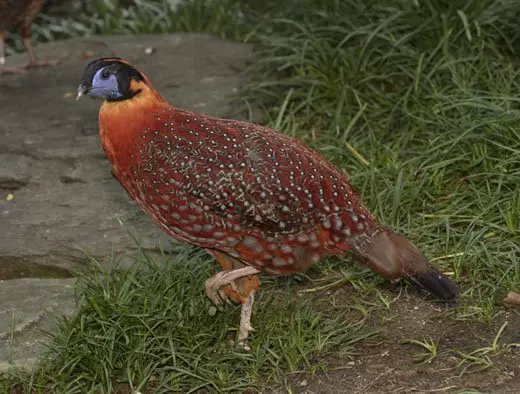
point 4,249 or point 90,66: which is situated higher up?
point 90,66

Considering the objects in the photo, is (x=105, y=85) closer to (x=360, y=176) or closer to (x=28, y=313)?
(x=28, y=313)

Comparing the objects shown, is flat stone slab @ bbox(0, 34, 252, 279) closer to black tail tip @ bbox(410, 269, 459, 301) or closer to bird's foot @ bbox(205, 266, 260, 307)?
bird's foot @ bbox(205, 266, 260, 307)

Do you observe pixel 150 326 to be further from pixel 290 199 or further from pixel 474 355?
pixel 474 355

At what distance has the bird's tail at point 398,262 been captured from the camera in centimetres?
411

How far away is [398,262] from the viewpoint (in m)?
4.11

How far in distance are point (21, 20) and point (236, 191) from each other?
398 centimetres

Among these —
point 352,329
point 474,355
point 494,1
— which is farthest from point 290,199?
point 494,1

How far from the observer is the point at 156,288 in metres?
4.39

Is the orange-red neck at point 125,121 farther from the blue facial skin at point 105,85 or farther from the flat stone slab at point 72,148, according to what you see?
the flat stone slab at point 72,148

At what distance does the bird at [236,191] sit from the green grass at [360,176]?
0.21 metres

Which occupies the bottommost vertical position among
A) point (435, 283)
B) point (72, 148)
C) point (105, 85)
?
point (72, 148)

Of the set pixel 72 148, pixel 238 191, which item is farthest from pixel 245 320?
pixel 72 148

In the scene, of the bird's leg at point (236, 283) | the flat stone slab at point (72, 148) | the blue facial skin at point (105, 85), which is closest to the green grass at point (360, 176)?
the bird's leg at point (236, 283)

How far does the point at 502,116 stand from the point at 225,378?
6.67ft
